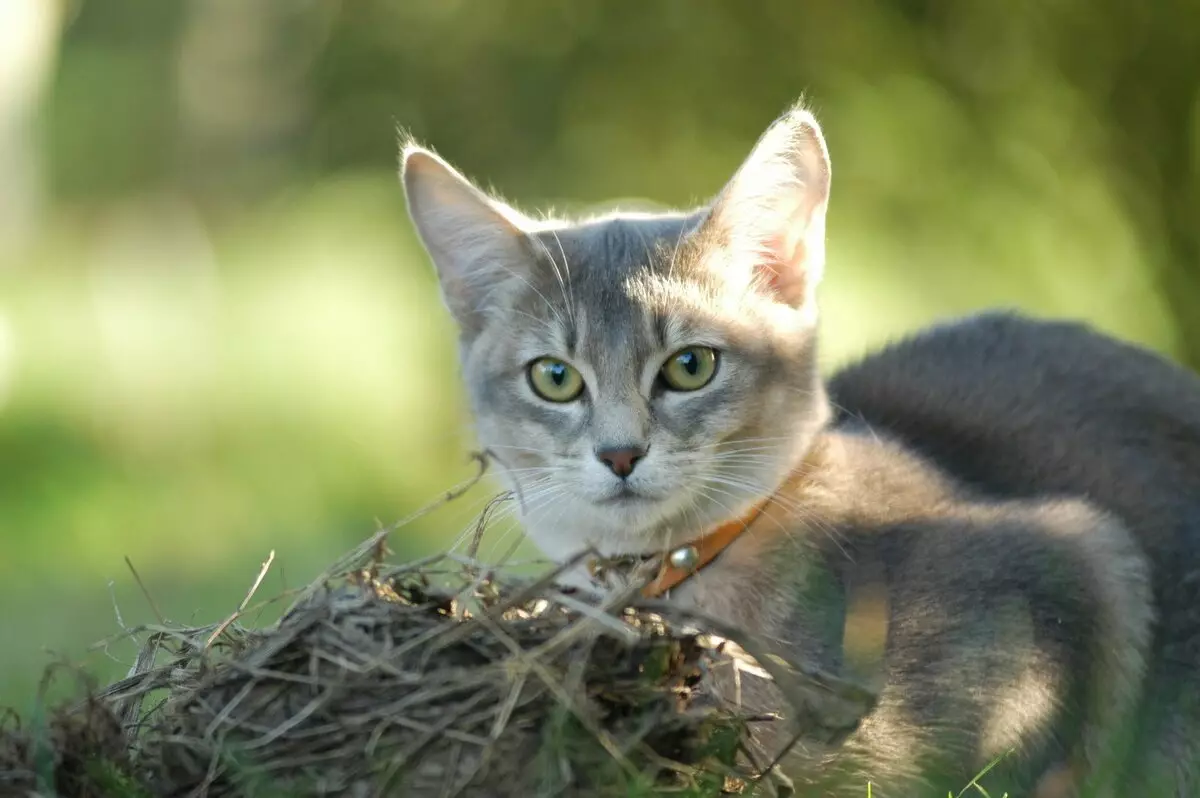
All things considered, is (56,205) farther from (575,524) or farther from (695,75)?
(575,524)

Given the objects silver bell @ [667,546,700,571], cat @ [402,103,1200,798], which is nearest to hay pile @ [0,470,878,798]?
cat @ [402,103,1200,798]

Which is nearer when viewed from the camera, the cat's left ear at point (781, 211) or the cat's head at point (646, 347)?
the cat's head at point (646, 347)

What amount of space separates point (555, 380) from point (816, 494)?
1.95 feet

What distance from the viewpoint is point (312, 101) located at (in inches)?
368

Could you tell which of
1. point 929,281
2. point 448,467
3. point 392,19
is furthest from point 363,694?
point 392,19

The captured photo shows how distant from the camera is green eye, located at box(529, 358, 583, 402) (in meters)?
2.86

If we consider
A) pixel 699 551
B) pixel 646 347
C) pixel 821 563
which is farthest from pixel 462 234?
pixel 821 563

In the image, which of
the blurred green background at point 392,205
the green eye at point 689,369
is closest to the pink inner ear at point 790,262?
the green eye at point 689,369

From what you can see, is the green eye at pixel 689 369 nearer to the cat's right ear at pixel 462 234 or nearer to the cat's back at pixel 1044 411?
the cat's right ear at pixel 462 234

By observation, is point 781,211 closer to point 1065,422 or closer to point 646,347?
point 646,347

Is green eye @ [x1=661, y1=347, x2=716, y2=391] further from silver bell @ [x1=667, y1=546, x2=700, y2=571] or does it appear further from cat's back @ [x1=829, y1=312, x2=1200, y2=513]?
cat's back @ [x1=829, y1=312, x2=1200, y2=513]

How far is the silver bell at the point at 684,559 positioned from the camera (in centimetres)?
272

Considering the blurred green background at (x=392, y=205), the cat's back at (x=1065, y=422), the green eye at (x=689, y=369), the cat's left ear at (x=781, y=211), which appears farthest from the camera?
the blurred green background at (x=392, y=205)

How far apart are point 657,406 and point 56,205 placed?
7.92 metres
